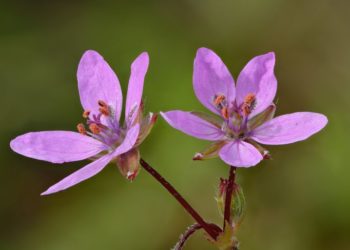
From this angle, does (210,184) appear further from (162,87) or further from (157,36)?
(157,36)

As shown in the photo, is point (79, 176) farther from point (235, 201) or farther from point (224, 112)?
point (224, 112)

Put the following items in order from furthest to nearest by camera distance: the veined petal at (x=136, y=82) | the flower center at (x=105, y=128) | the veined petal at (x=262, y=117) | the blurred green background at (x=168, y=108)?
1. the blurred green background at (x=168, y=108)
2. the flower center at (x=105, y=128)
3. the veined petal at (x=262, y=117)
4. the veined petal at (x=136, y=82)

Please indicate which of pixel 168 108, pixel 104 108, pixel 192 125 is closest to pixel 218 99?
pixel 192 125

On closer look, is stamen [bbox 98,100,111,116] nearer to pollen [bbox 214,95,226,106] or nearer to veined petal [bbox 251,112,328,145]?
pollen [bbox 214,95,226,106]

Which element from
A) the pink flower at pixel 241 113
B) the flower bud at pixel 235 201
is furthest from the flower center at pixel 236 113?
the flower bud at pixel 235 201

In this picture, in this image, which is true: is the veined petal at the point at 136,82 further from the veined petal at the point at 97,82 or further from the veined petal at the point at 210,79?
the veined petal at the point at 210,79

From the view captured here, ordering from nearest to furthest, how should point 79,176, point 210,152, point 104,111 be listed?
1. point 79,176
2. point 210,152
3. point 104,111

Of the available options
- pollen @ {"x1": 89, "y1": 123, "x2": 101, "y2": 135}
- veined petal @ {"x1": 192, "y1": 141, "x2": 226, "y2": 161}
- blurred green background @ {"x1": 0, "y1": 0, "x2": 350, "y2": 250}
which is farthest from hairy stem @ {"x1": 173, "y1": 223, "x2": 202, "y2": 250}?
blurred green background @ {"x1": 0, "y1": 0, "x2": 350, "y2": 250}
